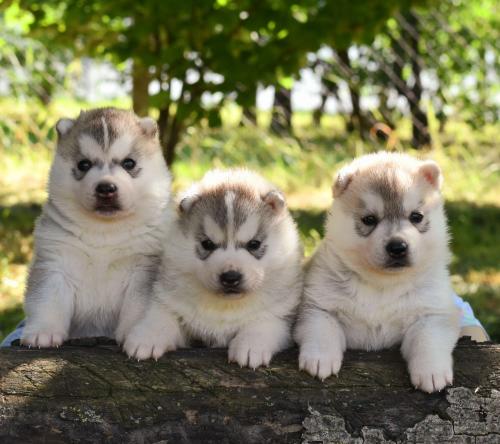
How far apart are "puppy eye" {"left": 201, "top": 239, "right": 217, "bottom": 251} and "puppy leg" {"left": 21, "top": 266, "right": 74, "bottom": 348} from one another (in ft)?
2.28

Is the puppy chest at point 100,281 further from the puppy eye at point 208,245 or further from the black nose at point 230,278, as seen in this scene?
the black nose at point 230,278

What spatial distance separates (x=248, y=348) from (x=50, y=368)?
80cm

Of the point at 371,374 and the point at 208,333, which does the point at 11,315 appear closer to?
the point at 208,333

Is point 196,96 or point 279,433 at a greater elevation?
point 196,96

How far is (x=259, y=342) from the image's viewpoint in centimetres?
330

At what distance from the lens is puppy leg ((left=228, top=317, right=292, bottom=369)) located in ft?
10.6

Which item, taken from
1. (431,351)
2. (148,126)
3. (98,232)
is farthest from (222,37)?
(431,351)

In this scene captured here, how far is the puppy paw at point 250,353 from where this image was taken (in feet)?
10.5

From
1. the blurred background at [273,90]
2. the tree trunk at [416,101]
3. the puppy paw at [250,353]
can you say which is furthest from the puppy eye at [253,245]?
the tree trunk at [416,101]

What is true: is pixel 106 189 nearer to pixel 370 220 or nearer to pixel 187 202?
pixel 187 202

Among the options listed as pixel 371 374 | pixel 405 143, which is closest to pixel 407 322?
pixel 371 374

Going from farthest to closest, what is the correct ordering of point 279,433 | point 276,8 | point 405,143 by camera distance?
point 405,143
point 276,8
point 279,433

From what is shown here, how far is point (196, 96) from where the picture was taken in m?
6.30

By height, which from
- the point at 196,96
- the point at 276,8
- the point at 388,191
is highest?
the point at 276,8
